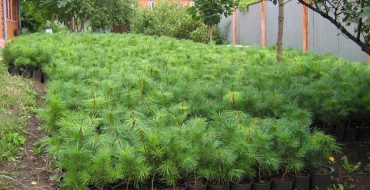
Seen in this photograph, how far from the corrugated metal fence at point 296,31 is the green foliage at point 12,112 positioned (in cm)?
541

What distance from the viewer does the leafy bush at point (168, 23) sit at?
23297 millimetres

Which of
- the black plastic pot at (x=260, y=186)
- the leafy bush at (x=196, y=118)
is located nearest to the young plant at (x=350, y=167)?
the leafy bush at (x=196, y=118)

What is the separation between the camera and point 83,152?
3596mm

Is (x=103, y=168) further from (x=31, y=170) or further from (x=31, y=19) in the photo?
(x=31, y=19)

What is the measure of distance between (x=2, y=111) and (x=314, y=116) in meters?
3.41

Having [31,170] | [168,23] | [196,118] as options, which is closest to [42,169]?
[31,170]

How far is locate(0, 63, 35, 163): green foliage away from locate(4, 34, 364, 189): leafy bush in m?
0.38

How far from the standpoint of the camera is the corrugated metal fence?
1166 cm

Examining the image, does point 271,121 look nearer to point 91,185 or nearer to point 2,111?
point 91,185

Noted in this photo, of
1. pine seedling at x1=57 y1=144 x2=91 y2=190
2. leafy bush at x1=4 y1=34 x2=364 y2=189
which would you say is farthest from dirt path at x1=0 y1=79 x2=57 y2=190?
pine seedling at x1=57 y1=144 x2=91 y2=190

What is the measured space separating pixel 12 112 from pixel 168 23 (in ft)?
67.6

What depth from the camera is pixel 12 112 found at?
5684 millimetres

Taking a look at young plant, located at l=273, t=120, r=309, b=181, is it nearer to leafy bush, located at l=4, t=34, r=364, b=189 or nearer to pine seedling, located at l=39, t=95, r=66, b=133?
leafy bush, located at l=4, t=34, r=364, b=189

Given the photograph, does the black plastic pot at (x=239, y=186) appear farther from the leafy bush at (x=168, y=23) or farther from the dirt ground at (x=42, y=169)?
the leafy bush at (x=168, y=23)
